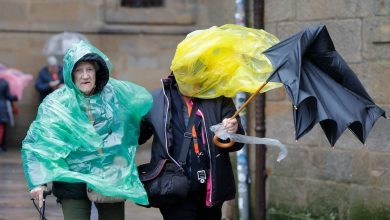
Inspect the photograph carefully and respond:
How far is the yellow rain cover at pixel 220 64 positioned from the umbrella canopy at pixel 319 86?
0.31m

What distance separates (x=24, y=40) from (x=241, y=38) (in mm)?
12098

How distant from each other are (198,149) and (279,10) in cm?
307

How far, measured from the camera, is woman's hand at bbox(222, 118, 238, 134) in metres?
5.47

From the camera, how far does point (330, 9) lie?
791 cm

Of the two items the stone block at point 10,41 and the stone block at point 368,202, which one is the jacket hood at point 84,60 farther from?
the stone block at point 10,41

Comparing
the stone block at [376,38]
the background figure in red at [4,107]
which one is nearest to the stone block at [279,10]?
the stone block at [376,38]

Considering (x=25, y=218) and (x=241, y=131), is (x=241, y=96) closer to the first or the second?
(x=25, y=218)

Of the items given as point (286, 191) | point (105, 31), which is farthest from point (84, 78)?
point (105, 31)

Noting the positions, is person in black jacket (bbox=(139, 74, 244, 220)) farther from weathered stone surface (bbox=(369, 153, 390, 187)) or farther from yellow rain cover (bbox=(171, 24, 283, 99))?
weathered stone surface (bbox=(369, 153, 390, 187))

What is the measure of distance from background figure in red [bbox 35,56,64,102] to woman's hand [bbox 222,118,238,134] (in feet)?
38.6

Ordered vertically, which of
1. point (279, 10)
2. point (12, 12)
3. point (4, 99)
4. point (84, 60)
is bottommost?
point (4, 99)

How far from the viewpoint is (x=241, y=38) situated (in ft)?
19.2

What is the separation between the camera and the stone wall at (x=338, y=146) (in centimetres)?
754

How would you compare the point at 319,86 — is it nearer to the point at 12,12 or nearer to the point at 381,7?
the point at 381,7
